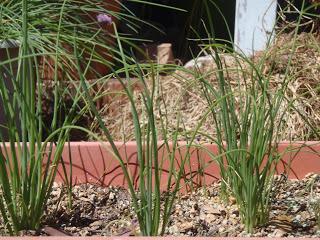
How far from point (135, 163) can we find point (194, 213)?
0.93 feet

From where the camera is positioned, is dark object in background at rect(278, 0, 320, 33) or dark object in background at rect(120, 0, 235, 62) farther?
dark object in background at rect(120, 0, 235, 62)

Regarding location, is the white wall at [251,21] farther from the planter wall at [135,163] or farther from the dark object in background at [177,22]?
the planter wall at [135,163]

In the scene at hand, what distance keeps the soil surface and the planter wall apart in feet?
0.10

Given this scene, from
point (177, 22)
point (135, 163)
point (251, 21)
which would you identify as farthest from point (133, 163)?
point (177, 22)

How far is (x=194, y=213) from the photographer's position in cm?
220

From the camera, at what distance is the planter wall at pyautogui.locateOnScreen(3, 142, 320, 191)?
2342 millimetres

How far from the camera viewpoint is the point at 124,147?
2.31m

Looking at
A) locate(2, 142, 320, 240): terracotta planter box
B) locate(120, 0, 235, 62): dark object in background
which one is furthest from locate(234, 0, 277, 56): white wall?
locate(2, 142, 320, 240): terracotta planter box

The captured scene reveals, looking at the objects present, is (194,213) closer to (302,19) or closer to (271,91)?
(271,91)

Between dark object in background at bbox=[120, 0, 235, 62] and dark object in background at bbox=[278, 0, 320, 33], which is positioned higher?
dark object in background at bbox=[120, 0, 235, 62]

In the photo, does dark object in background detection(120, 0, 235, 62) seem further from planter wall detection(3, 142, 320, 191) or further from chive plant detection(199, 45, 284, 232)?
chive plant detection(199, 45, 284, 232)

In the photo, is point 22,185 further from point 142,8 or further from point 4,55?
point 142,8

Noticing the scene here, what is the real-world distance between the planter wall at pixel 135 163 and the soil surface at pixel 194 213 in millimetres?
30

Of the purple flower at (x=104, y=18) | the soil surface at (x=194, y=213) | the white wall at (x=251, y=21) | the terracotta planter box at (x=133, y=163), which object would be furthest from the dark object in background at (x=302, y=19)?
the soil surface at (x=194, y=213)
